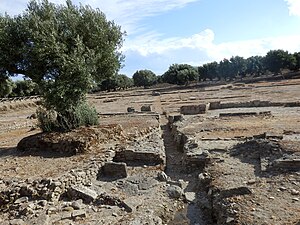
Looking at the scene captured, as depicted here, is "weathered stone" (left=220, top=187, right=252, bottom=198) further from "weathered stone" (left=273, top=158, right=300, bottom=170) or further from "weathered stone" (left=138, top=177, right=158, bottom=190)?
"weathered stone" (left=138, top=177, right=158, bottom=190)

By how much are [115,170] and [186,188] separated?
2.94 m

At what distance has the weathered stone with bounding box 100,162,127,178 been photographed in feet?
42.3

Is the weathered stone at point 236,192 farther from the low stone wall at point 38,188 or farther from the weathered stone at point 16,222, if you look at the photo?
the weathered stone at point 16,222

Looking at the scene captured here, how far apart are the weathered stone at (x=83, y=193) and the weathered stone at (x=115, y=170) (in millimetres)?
2298

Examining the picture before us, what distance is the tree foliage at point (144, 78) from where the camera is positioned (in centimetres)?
11488

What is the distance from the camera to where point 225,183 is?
10.9 metres

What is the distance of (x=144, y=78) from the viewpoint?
114688 mm

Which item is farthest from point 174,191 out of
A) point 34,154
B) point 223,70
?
point 223,70

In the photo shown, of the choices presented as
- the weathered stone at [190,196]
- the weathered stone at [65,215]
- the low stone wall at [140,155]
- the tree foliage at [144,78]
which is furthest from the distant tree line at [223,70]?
the weathered stone at [65,215]

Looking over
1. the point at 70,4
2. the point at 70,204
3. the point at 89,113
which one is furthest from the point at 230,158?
the point at 70,4

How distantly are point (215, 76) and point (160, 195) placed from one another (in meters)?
97.8

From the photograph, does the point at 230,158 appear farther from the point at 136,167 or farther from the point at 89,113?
the point at 89,113

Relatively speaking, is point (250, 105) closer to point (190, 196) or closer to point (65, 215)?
point (190, 196)

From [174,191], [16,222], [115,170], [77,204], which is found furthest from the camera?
[115,170]
